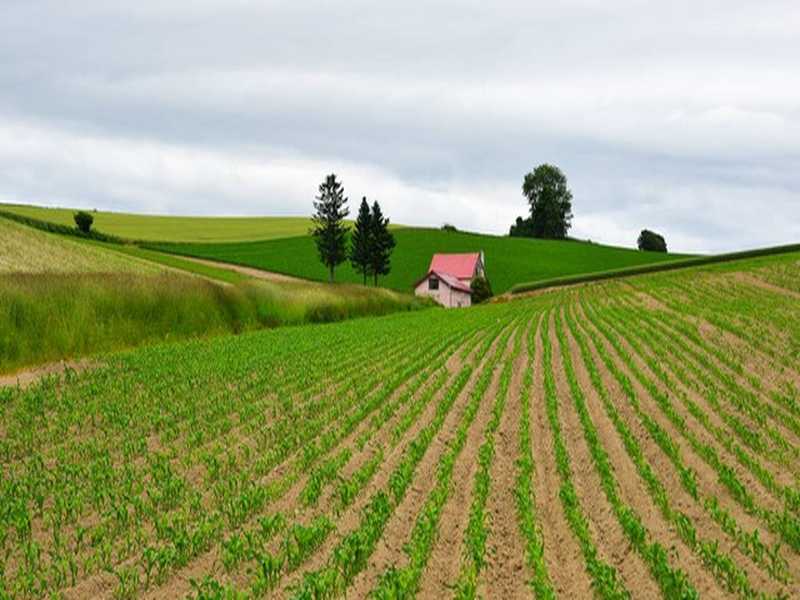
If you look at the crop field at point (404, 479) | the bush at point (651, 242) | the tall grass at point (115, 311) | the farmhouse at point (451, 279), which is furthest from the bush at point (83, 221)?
the bush at point (651, 242)

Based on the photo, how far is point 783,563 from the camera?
736cm

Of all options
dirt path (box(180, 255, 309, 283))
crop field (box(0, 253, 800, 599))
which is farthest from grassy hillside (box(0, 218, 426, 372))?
dirt path (box(180, 255, 309, 283))

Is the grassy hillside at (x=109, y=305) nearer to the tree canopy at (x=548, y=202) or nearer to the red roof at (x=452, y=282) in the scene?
the red roof at (x=452, y=282)

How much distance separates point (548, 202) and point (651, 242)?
2178 centimetres

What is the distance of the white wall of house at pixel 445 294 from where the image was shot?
268 ft

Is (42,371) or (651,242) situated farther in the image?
(651,242)

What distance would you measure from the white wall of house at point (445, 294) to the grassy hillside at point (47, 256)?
3808 cm

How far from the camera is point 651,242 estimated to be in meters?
141

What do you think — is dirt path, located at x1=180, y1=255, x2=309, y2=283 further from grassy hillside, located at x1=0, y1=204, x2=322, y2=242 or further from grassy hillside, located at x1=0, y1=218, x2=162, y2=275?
grassy hillside, located at x1=0, y1=218, x2=162, y2=275

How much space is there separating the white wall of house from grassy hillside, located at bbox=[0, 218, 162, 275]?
125ft

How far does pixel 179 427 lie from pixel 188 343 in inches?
485

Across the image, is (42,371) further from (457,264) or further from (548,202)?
(548,202)

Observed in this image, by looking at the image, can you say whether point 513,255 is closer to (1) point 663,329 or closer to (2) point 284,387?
(1) point 663,329

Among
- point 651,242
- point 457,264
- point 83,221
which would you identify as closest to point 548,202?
point 651,242
